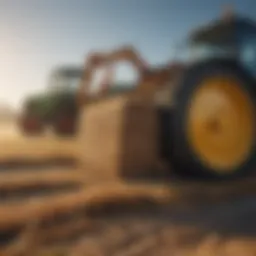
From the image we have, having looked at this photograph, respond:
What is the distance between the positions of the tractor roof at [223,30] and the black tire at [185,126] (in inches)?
8.4

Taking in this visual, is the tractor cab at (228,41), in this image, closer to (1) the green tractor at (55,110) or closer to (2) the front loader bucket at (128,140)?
(2) the front loader bucket at (128,140)

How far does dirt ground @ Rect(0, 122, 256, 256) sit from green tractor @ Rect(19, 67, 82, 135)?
1615 mm

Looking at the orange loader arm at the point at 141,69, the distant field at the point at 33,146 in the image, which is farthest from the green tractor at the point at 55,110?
the orange loader arm at the point at 141,69

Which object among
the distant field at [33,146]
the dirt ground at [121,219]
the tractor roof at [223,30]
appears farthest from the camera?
the distant field at [33,146]

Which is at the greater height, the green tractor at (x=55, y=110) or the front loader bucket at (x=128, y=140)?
the green tractor at (x=55, y=110)

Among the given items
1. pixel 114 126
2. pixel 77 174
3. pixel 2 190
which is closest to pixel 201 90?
pixel 114 126

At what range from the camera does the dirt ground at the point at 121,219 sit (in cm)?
154

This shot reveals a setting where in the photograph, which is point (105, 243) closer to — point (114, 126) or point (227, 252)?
point (227, 252)

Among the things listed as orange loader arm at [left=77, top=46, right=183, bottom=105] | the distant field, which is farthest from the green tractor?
orange loader arm at [left=77, top=46, right=183, bottom=105]

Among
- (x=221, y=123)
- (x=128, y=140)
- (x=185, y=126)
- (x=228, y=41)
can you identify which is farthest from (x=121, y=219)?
(x=228, y=41)

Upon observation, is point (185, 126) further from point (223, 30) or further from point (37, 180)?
point (37, 180)

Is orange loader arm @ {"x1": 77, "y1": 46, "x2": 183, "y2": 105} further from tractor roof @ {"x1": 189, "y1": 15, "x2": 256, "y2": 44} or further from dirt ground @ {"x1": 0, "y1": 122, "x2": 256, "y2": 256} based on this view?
dirt ground @ {"x1": 0, "y1": 122, "x2": 256, "y2": 256}

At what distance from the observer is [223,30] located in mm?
2744

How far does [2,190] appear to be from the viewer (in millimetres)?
2379
